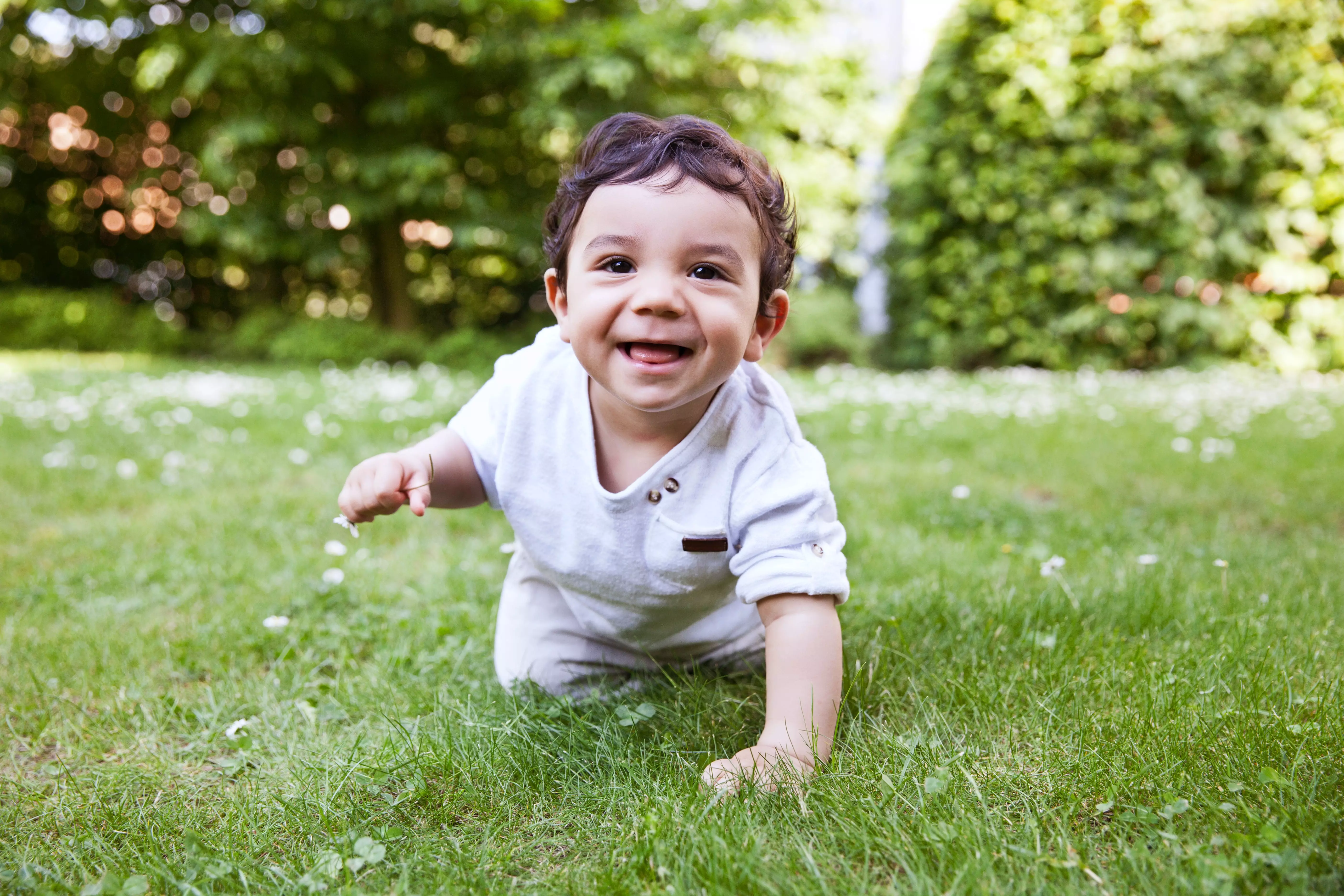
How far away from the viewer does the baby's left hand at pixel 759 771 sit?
160 cm

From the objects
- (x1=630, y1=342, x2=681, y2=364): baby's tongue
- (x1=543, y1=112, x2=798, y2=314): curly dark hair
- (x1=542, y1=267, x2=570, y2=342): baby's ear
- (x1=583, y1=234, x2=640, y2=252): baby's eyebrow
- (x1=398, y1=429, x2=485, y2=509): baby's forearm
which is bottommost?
(x1=398, y1=429, x2=485, y2=509): baby's forearm

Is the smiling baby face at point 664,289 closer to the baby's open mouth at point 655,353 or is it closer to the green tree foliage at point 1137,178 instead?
the baby's open mouth at point 655,353

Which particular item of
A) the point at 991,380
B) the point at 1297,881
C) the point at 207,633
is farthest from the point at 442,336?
the point at 1297,881

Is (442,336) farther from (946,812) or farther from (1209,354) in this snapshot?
(946,812)

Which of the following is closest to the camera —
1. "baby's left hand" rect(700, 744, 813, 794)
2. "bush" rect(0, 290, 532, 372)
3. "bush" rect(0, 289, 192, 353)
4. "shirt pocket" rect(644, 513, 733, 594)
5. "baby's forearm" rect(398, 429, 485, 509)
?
"baby's left hand" rect(700, 744, 813, 794)

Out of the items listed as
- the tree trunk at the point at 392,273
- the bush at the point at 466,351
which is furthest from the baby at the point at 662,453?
the tree trunk at the point at 392,273

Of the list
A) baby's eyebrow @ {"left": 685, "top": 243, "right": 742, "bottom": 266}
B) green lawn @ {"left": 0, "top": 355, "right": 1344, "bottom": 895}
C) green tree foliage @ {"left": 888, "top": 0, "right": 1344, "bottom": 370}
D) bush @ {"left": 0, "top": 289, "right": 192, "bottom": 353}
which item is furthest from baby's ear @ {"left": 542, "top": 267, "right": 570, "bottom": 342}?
bush @ {"left": 0, "top": 289, "right": 192, "bottom": 353}

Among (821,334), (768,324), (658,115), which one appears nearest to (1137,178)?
(821,334)

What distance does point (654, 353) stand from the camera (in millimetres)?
1711

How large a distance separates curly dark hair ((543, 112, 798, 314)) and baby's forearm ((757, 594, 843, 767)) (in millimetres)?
607

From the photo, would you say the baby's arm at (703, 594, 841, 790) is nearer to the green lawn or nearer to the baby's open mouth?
the green lawn

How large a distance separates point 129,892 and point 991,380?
8741 millimetres

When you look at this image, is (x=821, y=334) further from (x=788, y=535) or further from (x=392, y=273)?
(x=788, y=535)

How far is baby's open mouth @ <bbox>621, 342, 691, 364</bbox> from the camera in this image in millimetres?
1702
